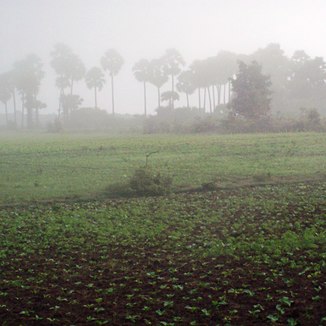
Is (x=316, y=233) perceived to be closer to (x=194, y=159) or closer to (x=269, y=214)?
(x=269, y=214)

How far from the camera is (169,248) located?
667 inches

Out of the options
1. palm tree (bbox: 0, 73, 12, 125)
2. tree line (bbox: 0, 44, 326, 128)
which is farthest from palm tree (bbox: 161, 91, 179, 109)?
palm tree (bbox: 0, 73, 12, 125)

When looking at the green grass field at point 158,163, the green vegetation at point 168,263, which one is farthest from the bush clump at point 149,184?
the green vegetation at point 168,263

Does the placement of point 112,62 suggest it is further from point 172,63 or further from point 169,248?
point 169,248

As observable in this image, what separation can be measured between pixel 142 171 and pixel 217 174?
7.01 m

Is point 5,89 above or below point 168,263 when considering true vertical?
above

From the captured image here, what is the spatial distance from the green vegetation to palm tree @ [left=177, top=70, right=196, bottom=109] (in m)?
79.9

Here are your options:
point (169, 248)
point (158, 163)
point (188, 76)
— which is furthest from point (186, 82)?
point (169, 248)

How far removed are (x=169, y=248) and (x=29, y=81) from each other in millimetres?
97423

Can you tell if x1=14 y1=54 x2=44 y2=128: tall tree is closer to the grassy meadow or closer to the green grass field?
the green grass field

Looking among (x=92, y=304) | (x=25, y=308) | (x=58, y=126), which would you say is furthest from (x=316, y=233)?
(x=58, y=126)

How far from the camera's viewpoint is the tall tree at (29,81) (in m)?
107

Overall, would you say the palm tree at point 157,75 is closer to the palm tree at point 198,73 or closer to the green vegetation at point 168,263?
the palm tree at point 198,73

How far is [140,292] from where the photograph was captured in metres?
12.6
